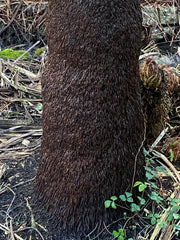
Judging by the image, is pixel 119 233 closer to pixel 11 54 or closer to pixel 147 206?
pixel 147 206

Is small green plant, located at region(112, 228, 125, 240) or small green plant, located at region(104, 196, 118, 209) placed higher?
small green plant, located at region(104, 196, 118, 209)

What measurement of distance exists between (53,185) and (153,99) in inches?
36.9

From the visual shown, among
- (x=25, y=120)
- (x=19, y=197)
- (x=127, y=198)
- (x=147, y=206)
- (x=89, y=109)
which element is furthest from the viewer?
(x=25, y=120)

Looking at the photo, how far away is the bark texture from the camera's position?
152 cm

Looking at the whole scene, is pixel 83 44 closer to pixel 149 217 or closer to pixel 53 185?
pixel 53 185

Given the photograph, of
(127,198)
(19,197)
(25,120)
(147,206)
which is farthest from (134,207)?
(25,120)

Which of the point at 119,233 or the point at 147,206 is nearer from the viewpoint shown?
the point at 119,233

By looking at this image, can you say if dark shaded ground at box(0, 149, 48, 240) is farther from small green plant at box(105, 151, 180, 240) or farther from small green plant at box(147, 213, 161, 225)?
small green plant at box(147, 213, 161, 225)

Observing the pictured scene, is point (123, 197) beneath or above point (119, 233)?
above

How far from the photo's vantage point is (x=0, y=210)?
1.90 m

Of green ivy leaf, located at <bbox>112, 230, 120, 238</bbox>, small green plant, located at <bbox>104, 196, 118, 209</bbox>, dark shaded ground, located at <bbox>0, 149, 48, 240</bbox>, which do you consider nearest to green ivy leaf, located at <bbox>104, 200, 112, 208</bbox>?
small green plant, located at <bbox>104, 196, 118, 209</bbox>

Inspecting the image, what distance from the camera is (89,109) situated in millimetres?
1607

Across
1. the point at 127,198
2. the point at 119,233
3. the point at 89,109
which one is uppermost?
the point at 89,109

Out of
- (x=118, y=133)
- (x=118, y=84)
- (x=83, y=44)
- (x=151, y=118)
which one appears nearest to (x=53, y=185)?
(x=118, y=133)
